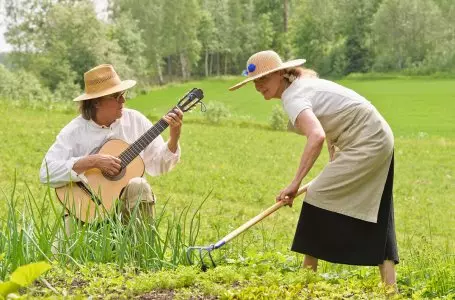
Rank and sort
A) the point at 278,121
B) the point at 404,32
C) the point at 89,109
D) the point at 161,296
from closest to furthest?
the point at 161,296, the point at 89,109, the point at 278,121, the point at 404,32

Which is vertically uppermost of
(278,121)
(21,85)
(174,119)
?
(174,119)

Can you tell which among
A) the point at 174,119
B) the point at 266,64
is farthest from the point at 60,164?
the point at 266,64

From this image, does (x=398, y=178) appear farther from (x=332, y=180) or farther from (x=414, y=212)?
(x=332, y=180)

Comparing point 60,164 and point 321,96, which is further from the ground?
point 321,96

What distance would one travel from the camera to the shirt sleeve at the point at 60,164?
4.49m

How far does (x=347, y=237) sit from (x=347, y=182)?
282 millimetres

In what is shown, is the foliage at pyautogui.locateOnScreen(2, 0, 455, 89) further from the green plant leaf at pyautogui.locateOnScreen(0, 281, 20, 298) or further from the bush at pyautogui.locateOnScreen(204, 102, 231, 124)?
the green plant leaf at pyautogui.locateOnScreen(0, 281, 20, 298)

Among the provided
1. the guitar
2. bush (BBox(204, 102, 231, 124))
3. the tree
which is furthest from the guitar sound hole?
the tree

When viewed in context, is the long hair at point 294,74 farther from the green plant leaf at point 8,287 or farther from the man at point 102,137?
the green plant leaf at point 8,287

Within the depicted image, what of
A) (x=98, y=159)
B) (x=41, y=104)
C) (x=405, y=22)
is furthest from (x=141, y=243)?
(x=405, y=22)

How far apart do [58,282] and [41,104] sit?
17801 mm

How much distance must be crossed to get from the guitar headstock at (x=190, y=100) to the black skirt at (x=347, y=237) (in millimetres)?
829

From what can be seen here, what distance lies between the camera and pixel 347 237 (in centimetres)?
416

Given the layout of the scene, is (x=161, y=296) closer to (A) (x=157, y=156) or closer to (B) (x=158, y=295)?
(B) (x=158, y=295)
